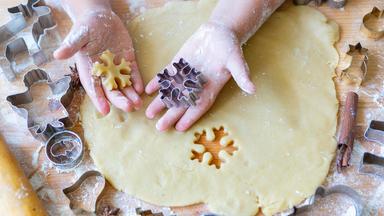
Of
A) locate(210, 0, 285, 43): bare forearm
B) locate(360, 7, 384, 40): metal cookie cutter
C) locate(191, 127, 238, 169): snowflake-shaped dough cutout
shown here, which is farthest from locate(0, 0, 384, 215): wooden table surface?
locate(210, 0, 285, 43): bare forearm

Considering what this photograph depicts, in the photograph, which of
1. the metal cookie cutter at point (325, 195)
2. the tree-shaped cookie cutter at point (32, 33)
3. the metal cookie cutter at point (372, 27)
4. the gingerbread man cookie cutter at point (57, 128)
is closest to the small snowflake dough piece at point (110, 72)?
the gingerbread man cookie cutter at point (57, 128)

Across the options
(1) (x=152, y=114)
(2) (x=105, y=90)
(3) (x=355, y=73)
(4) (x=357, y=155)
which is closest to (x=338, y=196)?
(4) (x=357, y=155)

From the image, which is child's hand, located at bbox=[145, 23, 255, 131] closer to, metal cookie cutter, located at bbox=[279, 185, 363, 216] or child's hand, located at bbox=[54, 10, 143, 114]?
child's hand, located at bbox=[54, 10, 143, 114]

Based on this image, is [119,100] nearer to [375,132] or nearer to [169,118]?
[169,118]

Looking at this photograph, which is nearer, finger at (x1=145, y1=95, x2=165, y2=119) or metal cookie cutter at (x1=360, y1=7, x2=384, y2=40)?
finger at (x1=145, y1=95, x2=165, y2=119)

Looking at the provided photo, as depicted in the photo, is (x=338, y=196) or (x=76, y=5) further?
(x=76, y=5)

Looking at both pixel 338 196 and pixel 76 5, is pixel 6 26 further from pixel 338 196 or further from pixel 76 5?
pixel 338 196

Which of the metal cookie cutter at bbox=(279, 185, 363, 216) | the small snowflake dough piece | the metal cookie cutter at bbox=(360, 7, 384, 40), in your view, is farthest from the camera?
the metal cookie cutter at bbox=(360, 7, 384, 40)
